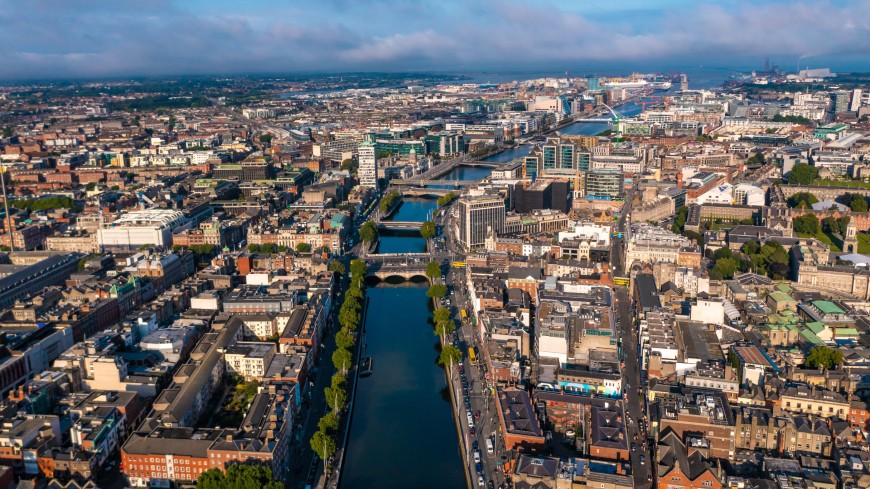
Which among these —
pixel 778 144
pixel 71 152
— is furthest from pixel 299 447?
pixel 778 144

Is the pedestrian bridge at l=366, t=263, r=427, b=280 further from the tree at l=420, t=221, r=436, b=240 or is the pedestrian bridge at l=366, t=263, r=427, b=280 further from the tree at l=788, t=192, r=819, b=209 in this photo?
the tree at l=788, t=192, r=819, b=209

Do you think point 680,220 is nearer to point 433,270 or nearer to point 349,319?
point 433,270

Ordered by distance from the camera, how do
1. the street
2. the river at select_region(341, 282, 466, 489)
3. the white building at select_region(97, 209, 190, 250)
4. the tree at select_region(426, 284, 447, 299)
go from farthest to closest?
the white building at select_region(97, 209, 190, 250)
the tree at select_region(426, 284, 447, 299)
the river at select_region(341, 282, 466, 489)
the street

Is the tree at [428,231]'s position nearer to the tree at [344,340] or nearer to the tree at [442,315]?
the tree at [442,315]

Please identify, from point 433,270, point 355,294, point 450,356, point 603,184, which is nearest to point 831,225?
point 603,184

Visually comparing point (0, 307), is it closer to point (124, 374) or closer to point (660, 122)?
point (124, 374)

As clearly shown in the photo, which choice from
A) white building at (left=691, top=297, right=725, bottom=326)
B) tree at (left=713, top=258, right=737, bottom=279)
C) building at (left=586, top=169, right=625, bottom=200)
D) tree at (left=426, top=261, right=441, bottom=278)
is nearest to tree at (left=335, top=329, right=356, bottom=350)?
tree at (left=426, top=261, right=441, bottom=278)
